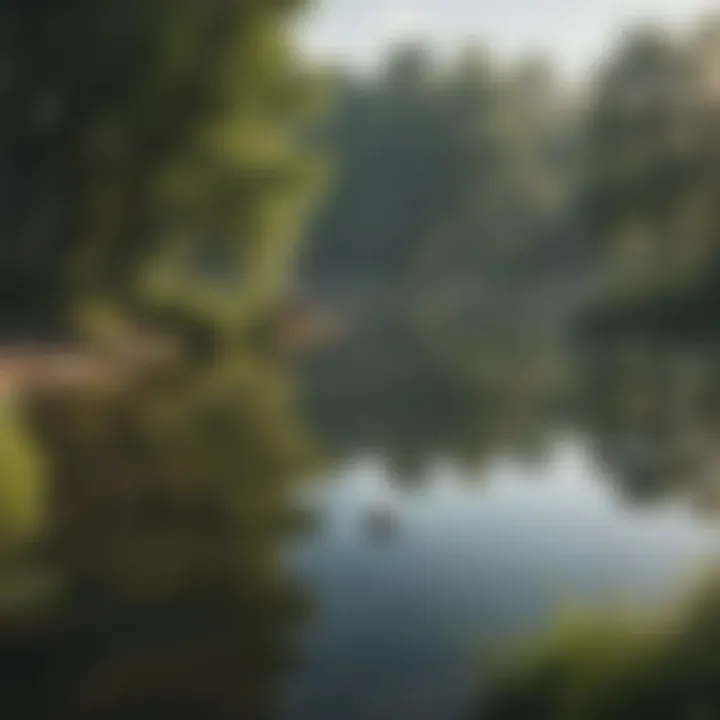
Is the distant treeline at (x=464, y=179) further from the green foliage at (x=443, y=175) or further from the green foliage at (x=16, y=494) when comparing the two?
the green foliage at (x=16, y=494)

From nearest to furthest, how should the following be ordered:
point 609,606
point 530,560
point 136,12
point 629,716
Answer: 1. point 629,716
2. point 609,606
3. point 530,560
4. point 136,12

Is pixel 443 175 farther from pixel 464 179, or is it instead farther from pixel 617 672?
pixel 617 672

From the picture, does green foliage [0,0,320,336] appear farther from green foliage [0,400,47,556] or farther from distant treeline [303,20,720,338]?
green foliage [0,400,47,556]

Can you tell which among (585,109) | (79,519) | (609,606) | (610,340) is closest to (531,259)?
(585,109)

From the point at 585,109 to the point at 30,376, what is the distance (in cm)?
1609

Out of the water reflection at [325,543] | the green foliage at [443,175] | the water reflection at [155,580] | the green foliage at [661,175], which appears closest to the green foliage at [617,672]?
the water reflection at [325,543]

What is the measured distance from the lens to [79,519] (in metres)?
10.3

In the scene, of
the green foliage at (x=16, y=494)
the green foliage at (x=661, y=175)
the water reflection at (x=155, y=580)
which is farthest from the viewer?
the green foliage at (x=661, y=175)

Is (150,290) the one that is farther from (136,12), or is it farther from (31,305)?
(136,12)

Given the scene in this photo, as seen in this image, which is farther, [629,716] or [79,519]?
[79,519]

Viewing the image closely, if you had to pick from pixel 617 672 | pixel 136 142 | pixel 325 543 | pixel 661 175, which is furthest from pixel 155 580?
pixel 661 175

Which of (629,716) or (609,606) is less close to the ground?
(609,606)

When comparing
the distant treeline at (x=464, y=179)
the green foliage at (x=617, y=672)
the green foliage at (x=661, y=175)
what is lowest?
the green foliage at (x=617, y=672)

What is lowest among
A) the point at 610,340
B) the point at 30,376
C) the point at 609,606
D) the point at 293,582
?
the point at 609,606
